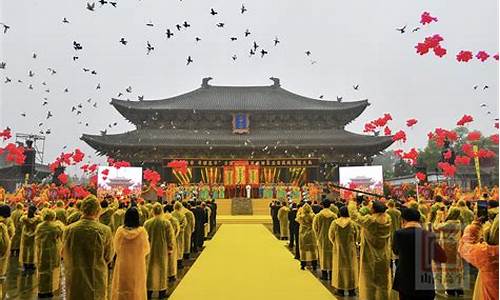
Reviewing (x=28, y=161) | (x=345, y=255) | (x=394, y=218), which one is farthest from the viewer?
(x=28, y=161)

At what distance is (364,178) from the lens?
78.9 feet

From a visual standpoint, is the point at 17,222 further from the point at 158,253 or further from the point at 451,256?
the point at 451,256

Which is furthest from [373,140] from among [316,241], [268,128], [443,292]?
[443,292]

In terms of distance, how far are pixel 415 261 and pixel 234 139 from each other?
25.4 m

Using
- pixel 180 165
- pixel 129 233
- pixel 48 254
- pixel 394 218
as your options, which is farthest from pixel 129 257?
pixel 180 165

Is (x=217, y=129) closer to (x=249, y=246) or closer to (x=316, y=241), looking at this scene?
(x=249, y=246)

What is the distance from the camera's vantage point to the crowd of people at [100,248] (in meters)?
4.89

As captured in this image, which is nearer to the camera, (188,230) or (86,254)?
(86,254)

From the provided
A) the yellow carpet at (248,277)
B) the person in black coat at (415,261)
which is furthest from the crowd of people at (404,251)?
the yellow carpet at (248,277)

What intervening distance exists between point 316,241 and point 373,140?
822 inches

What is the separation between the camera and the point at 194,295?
7074 millimetres

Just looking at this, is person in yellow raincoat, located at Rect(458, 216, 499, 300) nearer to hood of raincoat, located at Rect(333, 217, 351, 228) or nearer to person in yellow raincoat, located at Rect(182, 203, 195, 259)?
hood of raincoat, located at Rect(333, 217, 351, 228)

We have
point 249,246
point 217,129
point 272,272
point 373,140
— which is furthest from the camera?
point 217,129

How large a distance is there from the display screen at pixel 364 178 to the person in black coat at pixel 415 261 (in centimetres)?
1865
